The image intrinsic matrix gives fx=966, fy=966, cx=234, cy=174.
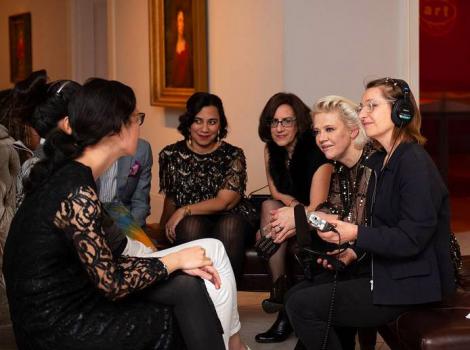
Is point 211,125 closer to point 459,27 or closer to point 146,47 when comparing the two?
point 146,47

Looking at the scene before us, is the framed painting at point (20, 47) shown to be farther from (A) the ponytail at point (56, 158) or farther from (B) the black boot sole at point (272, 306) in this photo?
(A) the ponytail at point (56, 158)

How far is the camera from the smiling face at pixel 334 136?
4562 millimetres

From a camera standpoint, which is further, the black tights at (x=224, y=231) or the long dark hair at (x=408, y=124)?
the black tights at (x=224, y=231)

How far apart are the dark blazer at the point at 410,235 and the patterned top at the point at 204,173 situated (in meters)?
2.13

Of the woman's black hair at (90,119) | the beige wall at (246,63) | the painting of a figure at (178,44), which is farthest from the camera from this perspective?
the painting of a figure at (178,44)

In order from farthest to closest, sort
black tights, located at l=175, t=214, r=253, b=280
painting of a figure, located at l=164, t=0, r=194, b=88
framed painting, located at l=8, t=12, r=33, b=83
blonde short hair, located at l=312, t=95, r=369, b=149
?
framed painting, located at l=8, t=12, r=33, b=83
painting of a figure, located at l=164, t=0, r=194, b=88
black tights, located at l=175, t=214, r=253, b=280
blonde short hair, located at l=312, t=95, r=369, b=149

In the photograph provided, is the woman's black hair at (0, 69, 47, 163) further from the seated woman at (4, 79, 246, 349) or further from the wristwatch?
the wristwatch

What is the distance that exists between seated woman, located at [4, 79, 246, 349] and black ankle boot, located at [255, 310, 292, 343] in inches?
68.5

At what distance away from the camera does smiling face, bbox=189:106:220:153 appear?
5.88 metres

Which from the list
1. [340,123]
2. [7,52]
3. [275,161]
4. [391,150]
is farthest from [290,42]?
[7,52]

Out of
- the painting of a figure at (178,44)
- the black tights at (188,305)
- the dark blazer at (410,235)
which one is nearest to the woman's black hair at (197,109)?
the dark blazer at (410,235)

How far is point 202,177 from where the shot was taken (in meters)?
5.89

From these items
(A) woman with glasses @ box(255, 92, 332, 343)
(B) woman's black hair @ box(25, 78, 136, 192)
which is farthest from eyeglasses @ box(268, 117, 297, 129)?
(B) woman's black hair @ box(25, 78, 136, 192)

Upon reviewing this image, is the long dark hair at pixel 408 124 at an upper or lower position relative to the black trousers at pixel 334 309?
upper
